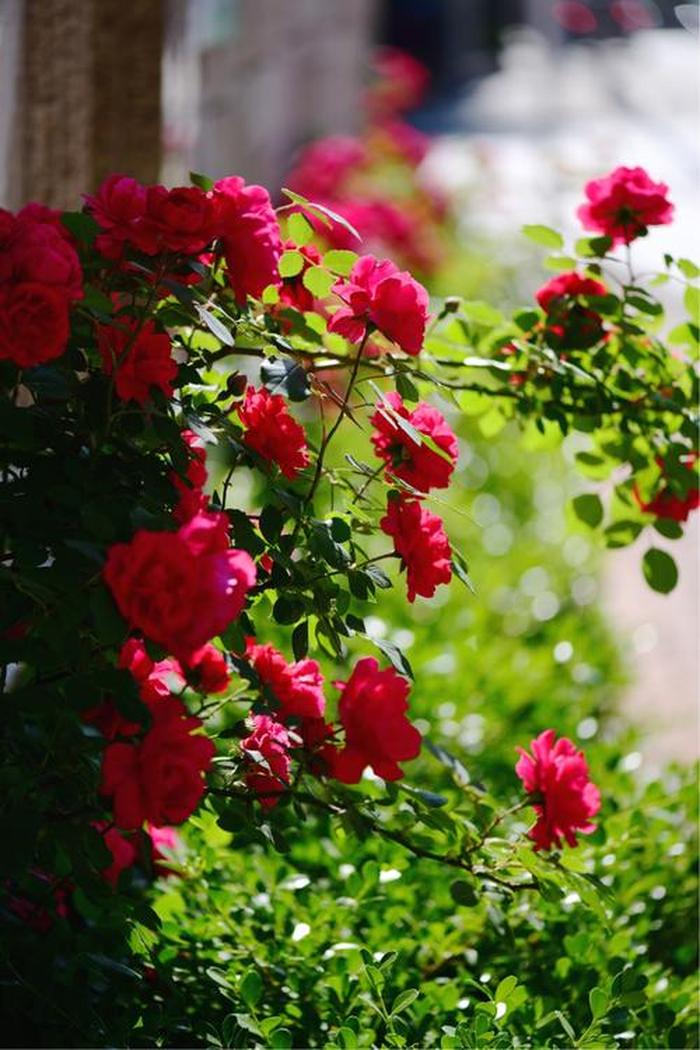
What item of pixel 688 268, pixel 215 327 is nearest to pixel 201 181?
pixel 215 327

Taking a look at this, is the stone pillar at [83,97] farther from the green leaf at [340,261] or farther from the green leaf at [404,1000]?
the green leaf at [404,1000]

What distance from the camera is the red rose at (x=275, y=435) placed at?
1535 millimetres

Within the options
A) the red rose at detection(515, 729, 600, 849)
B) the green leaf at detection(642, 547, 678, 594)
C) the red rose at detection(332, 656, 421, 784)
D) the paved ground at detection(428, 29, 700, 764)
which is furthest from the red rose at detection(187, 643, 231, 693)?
the paved ground at detection(428, 29, 700, 764)

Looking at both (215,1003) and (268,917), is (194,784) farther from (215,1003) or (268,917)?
(268,917)

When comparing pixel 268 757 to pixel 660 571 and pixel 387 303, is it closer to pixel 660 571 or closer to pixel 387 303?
pixel 387 303

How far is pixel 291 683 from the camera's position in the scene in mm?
1562

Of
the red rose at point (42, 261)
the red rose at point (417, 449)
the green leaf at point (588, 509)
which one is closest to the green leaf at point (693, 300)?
the green leaf at point (588, 509)

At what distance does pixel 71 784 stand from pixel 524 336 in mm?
874

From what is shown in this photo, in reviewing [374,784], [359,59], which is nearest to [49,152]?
[374,784]

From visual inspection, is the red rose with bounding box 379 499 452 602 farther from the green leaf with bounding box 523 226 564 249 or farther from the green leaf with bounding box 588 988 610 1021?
the green leaf with bounding box 523 226 564 249

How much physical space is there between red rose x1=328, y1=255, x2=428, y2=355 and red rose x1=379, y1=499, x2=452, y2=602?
16cm

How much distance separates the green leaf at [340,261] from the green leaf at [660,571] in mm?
570

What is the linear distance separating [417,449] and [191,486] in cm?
22

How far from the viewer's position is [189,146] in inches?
182
